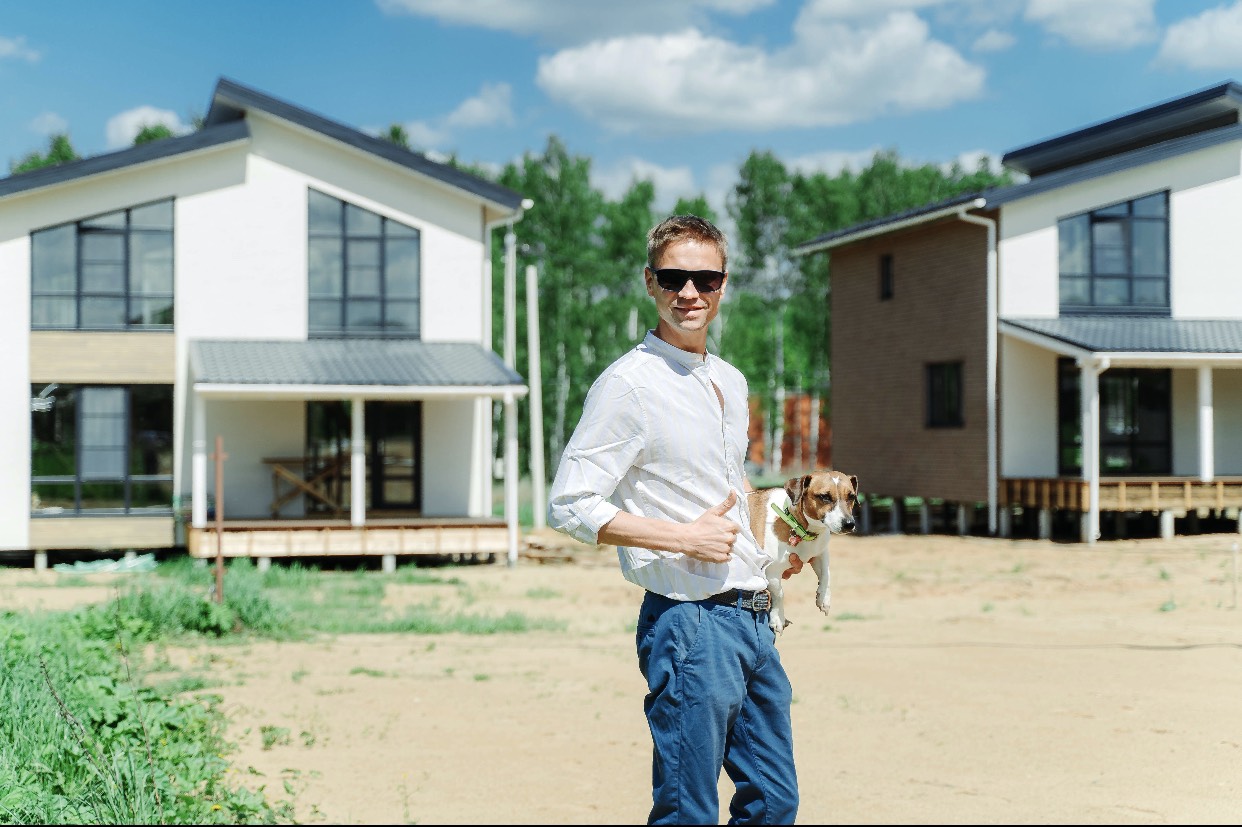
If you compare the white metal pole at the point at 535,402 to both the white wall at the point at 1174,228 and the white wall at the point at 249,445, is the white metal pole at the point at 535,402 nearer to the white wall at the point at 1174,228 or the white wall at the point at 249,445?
the white wall at the point at 249,445

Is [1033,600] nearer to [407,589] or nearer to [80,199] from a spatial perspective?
[407,589]

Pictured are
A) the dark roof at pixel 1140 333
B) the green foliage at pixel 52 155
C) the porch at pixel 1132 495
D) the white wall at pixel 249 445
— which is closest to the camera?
the white wall at pixel 249 445

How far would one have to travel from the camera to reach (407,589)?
57.6 ft

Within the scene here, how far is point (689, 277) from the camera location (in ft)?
8.98

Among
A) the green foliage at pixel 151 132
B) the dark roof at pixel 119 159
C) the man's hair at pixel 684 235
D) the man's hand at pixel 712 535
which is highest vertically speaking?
the green foliage at pixel 151 132

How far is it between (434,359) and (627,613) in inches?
281

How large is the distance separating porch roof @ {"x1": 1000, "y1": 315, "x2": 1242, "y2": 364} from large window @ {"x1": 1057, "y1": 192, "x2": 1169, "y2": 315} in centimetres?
25

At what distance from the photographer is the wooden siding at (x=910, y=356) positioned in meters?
24.3

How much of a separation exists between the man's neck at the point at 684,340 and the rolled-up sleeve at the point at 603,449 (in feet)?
0.49

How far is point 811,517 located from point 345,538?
1778 centimetres

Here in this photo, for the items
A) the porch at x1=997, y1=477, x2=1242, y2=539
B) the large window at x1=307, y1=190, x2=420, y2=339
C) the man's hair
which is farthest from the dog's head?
the porch at x1=997, y1=477, x2=1242, y2=539

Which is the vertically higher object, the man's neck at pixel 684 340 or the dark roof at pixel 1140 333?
the dark roof at pixel 1140 333

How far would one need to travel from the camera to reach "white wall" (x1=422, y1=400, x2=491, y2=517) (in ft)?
71.1

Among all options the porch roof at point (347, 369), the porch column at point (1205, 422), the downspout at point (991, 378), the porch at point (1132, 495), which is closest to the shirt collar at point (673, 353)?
the porch roof at point (347, 369)
